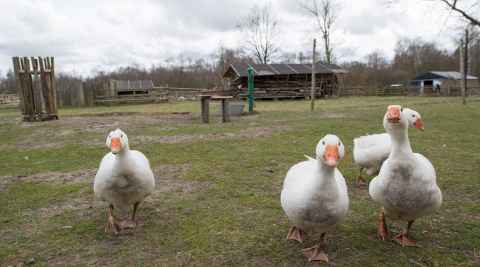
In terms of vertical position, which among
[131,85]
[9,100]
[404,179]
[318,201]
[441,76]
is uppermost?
[441,76]

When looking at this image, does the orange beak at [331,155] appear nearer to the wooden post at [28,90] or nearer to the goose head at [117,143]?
the goose head at [117,143]

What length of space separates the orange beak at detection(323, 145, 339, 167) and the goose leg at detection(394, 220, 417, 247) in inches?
54.4

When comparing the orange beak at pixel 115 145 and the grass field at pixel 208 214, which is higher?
the orange beak at pixel 115 145

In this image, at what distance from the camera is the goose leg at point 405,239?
352 centimetres

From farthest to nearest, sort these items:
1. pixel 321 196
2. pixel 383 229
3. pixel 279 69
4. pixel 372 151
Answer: pixel 279 69 < pixel 372 151 < pixel 383 229 < pixel 321 196

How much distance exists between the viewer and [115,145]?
351cm

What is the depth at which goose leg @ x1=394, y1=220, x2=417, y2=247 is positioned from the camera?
11.5ft

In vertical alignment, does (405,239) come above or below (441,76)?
below

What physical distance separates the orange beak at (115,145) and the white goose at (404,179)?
8.45ft

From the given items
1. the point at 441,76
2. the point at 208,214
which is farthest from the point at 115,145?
the point at 441,76

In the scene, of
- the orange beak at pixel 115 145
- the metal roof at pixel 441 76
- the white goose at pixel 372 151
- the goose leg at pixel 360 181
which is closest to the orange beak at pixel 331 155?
the orange beak at pixel 115 145

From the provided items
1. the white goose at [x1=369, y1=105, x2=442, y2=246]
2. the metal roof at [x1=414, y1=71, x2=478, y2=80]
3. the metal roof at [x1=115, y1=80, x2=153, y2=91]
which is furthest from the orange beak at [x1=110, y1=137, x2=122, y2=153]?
the metal roof at [x1=414, y1=71, x2=478, y2=80]

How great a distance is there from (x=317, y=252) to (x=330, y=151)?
111 centimetres

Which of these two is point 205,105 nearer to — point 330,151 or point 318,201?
point 318,201
